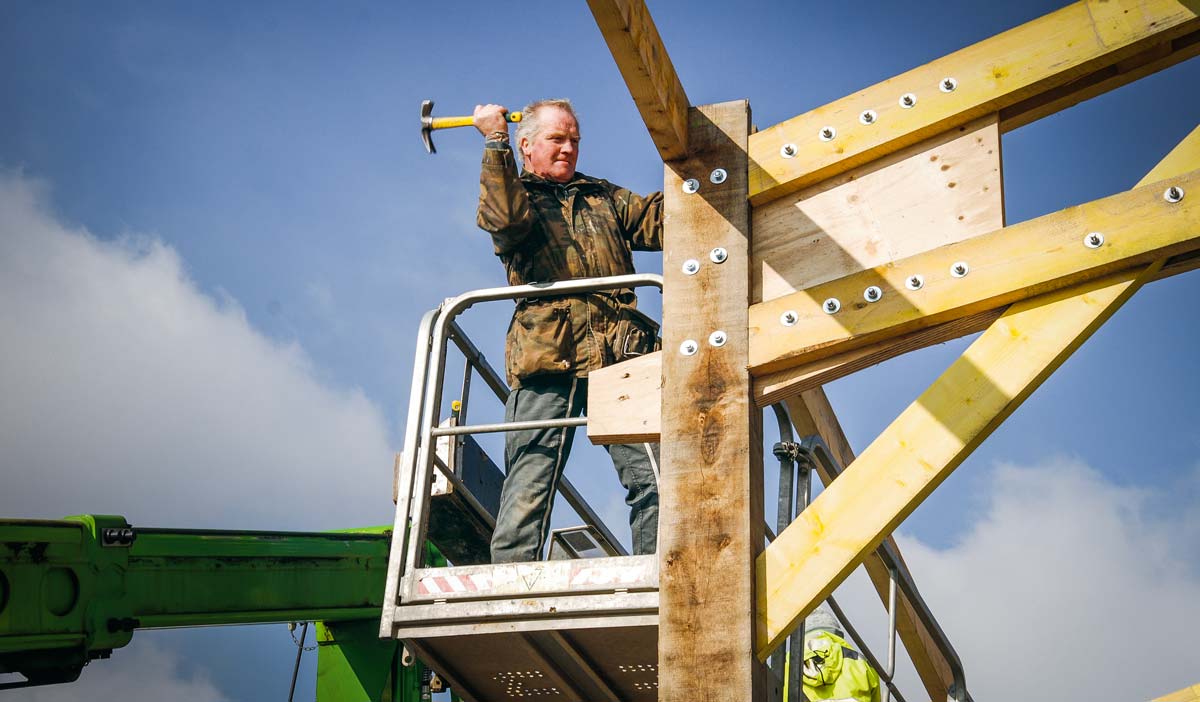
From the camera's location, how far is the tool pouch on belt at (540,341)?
16.0 ft

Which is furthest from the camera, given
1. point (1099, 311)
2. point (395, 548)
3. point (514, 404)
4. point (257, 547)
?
point (257, 547)

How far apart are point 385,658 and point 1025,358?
5648mm

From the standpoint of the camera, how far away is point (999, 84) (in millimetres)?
3328

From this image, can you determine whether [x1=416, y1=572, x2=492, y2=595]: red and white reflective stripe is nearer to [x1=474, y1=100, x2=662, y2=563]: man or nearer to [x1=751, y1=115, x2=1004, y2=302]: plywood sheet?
[x1=474, y1=100, x2=662, y2=563]: man

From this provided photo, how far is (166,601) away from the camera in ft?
21.9

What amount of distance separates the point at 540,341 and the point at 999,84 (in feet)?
6.94

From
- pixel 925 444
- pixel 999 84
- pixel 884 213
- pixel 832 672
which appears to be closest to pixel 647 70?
pixel 884 213

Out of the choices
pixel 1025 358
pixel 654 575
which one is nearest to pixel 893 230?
pixel 1025 358

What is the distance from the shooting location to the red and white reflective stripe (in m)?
4.16

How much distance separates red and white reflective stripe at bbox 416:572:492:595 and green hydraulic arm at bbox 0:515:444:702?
8.88ft

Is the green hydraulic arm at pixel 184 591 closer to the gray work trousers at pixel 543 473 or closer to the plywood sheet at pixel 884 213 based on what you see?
the gray work trousers at pixel 543 473

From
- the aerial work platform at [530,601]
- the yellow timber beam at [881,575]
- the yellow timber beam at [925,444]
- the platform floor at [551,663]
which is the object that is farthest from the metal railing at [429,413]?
the yellow timber beam at [925,444]

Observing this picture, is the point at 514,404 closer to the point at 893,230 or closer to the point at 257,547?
the point at 893,230

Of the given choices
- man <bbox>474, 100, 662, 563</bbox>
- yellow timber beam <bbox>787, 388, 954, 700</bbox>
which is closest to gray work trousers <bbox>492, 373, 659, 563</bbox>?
man <bbox>474, 100, 662, 563</bbox>
